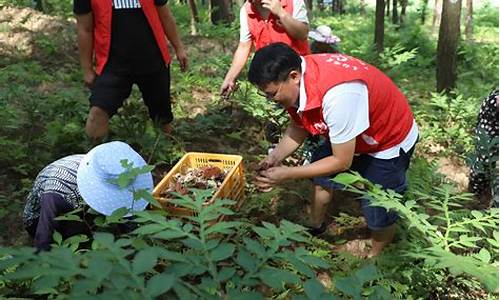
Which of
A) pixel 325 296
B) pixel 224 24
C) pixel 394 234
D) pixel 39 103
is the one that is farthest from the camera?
pixel 224 24

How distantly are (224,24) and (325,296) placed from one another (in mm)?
9977

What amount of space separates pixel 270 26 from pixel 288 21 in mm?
252

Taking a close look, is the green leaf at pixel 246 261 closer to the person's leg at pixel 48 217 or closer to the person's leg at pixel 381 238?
the person's leg at pixel 48 217

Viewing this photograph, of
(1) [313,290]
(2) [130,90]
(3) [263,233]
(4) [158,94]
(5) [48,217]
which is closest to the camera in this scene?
(1) [313,290]

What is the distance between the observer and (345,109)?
2.65 meters

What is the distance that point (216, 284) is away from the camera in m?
1.38

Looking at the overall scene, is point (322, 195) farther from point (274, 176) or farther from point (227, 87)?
point (227, 87)

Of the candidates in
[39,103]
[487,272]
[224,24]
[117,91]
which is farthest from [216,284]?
[224,24]

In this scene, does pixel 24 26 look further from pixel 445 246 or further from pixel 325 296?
pixel 325 296

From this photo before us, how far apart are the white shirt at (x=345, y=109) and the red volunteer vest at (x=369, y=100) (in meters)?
0.04

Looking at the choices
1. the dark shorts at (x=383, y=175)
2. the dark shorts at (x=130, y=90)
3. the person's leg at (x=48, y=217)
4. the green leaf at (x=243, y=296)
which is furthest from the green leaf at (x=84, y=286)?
the dark shorts at (x=130, y=90)

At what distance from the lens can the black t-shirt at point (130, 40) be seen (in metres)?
3.86

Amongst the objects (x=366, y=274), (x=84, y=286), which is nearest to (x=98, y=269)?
(x=84, y=286)

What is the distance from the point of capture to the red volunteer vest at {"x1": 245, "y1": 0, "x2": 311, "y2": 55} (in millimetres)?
4004
